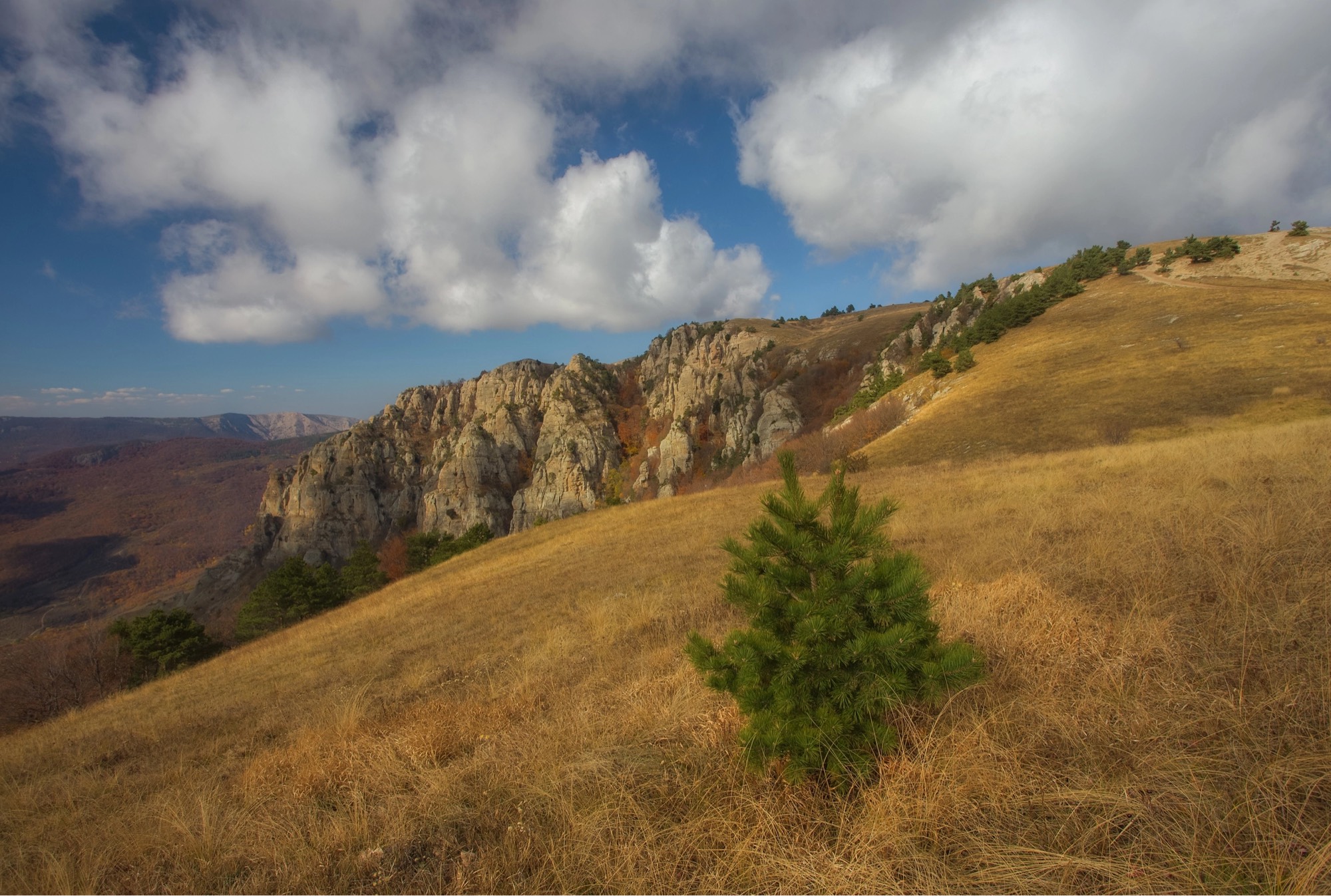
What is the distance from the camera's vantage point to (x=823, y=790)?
2.73 meters

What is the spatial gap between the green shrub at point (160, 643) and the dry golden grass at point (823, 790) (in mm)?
18624

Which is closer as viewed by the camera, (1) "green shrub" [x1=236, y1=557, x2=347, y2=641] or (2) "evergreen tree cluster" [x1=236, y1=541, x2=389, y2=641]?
(1) "green shrub" [x1=236, y1=557, x2=347, y2=641]

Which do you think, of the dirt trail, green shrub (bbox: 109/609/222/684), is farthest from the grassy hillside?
the dirt trail

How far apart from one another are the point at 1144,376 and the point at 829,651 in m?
32.7

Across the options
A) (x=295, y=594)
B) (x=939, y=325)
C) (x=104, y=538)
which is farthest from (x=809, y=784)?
(x=104, y=538)

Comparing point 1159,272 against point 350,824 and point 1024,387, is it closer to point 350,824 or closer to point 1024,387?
point 1024,387

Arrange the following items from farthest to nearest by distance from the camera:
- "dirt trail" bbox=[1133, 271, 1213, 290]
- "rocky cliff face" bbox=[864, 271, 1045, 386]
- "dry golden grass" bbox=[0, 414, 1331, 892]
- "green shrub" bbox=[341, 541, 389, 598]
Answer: "rocky cliff face" bbox=[864, 271, 1045, 386], "dirt trail" bbox=[1133, 271, 1213, 290], "green shrub" bbox=[341, 541, 389, 598], "dry golden grass" bbox=[0, 414, 1331, 892]

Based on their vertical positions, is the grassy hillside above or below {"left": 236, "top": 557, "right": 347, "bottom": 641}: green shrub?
above

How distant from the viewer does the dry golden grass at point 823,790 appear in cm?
213

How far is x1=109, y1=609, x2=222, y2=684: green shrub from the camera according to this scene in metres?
21.5

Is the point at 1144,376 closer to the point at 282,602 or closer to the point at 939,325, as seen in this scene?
the point at 939,325

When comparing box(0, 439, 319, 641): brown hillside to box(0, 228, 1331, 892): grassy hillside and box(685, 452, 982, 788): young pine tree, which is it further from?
box(685, 452, 982, 788): young pine tree

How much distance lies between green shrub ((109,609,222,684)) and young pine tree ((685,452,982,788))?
28366 millimetres

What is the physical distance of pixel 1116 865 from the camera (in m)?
1.91
